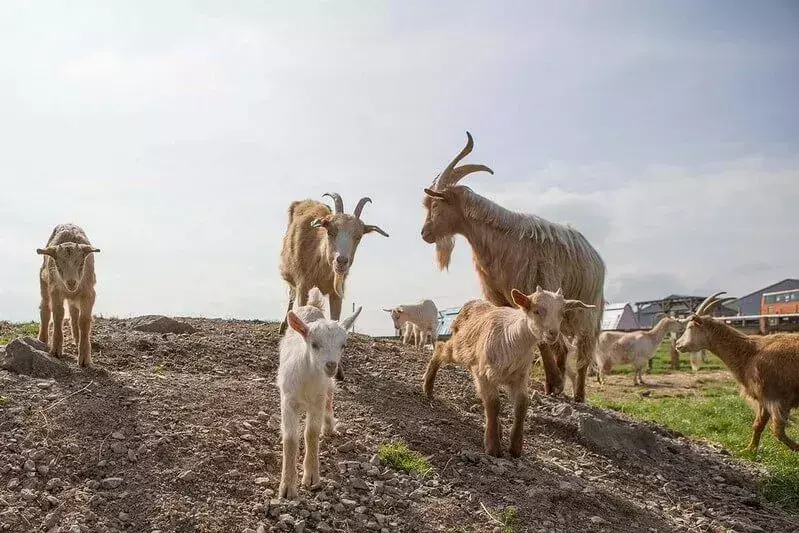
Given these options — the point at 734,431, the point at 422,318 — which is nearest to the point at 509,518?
the point at 734,431

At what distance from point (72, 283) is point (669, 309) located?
3418 centimetres

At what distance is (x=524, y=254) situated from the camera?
972cm

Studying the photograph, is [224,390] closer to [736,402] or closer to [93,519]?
[93,519]

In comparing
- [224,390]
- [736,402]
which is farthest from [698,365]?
[224,390]

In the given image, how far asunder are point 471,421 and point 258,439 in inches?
104

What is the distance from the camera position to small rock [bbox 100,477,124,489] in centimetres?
531

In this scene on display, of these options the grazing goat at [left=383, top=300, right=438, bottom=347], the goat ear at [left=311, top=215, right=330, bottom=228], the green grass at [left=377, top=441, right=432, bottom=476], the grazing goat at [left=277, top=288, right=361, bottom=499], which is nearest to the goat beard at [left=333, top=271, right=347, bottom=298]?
the goat ear at [left=311, top=215, right=330, bottom=228]

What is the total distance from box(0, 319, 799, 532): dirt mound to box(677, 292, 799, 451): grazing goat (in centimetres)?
137

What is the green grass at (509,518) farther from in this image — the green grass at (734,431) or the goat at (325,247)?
the goat at (325,247)

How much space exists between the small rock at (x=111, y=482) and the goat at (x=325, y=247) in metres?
4.58

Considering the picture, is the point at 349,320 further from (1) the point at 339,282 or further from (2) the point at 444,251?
(2) the point at 444,251

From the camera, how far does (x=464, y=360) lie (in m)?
7.59

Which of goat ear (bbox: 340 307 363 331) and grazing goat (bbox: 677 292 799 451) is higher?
goat ear (bbox: 340 307 363 331)

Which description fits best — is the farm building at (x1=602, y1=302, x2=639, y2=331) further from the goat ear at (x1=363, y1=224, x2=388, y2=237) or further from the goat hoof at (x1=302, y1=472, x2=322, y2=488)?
the goat hoof at (x1=302, y1=472, x2=322, y2=488)
